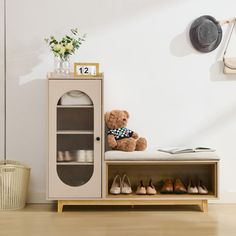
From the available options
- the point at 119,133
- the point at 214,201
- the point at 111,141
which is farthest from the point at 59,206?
the point at 214,201

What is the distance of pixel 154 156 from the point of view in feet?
13.9

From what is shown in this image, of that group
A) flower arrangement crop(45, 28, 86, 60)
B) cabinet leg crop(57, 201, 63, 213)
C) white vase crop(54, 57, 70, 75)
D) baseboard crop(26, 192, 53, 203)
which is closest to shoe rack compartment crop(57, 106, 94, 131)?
white vase crop(54, 57, 70, 75)

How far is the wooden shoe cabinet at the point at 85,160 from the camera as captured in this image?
424 centimetres

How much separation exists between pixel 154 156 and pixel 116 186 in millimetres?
428

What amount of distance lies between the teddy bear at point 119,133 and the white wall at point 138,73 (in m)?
0.16

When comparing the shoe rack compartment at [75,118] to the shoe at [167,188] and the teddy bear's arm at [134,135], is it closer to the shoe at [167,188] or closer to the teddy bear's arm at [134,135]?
the teddy bear's arm at [134,135]

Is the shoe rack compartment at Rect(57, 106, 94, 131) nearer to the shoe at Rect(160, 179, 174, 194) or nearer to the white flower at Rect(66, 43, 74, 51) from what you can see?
the white flower at Rect(66, 43, 74, 51)

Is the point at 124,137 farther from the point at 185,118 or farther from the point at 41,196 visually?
the point at 41,196

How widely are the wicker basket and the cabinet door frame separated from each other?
0.95ft

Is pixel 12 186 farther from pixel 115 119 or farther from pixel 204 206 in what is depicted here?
pixel 204 206

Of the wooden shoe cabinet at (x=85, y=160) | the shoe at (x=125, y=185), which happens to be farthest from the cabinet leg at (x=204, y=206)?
the shoe at (x=125, y=185)

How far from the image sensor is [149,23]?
4.67 m

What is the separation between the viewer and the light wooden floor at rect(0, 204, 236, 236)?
11.6ft

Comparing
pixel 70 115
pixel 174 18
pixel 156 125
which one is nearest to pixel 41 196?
pixel 70 115
